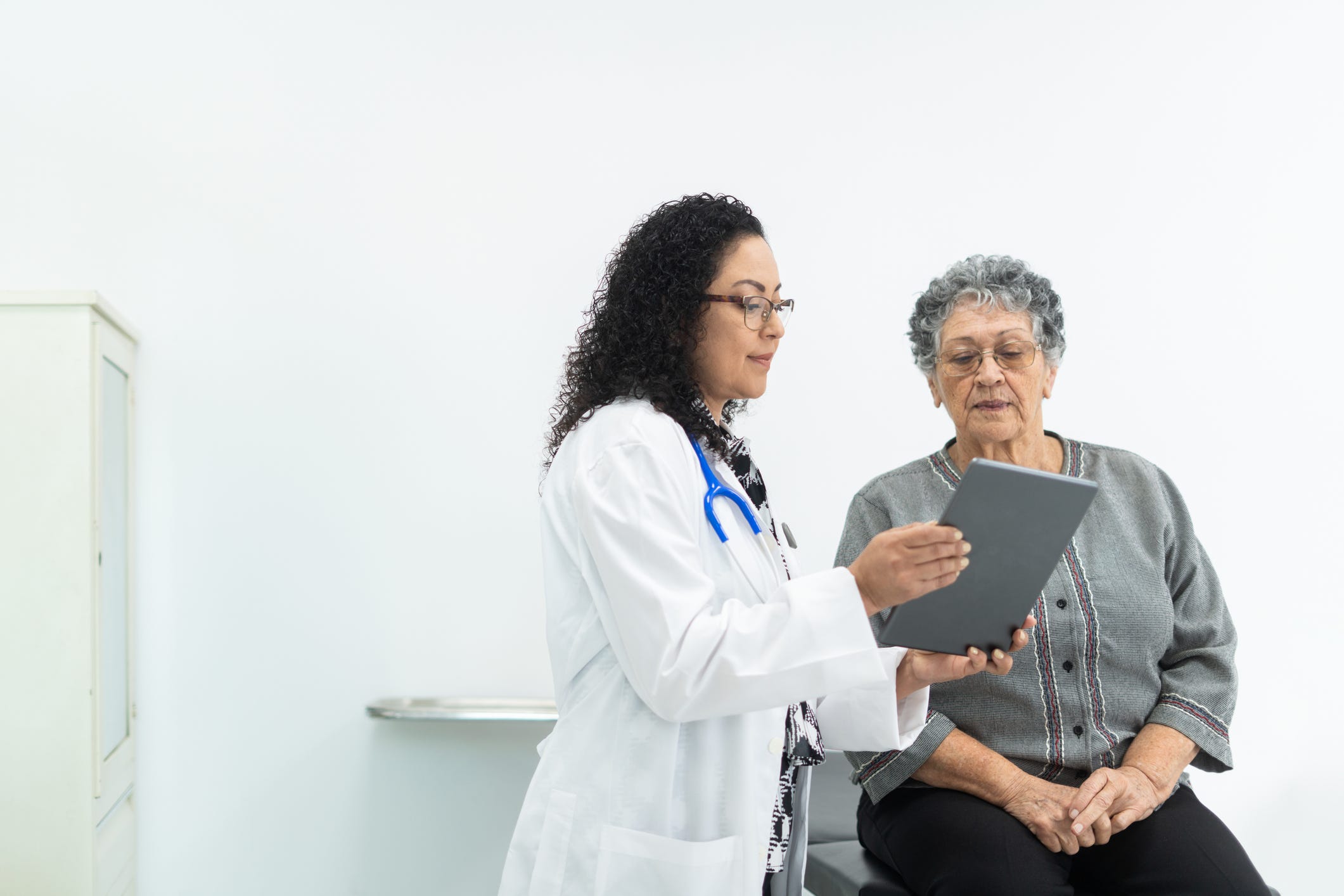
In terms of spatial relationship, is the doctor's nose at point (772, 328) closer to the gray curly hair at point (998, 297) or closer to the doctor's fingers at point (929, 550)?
the doctor's fingers at point (929, 550)

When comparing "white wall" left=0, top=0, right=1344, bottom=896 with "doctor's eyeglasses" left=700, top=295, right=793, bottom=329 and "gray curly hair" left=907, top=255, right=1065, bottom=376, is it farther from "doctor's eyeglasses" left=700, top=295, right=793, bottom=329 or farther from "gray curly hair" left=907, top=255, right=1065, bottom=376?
"doctor's eyeglasses" left=700, top=295, right=793, bottom=329

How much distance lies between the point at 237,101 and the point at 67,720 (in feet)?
4.67

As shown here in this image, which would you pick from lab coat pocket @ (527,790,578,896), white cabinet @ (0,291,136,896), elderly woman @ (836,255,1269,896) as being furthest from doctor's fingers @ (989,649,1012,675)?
white cabinet @ (0,291,136,896)

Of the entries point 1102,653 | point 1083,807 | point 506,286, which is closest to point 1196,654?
point 1102,653

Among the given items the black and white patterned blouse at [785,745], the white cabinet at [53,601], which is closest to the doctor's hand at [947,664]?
the black and white patterned blouse at [785,745]

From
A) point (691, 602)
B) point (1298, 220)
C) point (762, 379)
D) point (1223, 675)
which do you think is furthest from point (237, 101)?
point (1298, 220)

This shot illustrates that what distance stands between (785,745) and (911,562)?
380mm

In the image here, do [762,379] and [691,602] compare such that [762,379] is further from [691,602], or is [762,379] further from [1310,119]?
[1310,119]

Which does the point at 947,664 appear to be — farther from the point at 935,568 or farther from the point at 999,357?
the point at 999,357

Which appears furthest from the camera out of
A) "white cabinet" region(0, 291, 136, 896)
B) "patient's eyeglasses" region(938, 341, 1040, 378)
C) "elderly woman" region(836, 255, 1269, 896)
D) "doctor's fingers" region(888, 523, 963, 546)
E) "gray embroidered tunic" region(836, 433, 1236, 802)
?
"white cabinet" region(0, 291, 136, 896)

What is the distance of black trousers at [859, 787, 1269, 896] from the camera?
57.6 inches

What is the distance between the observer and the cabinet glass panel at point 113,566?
6.83 feet

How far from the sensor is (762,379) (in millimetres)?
1479

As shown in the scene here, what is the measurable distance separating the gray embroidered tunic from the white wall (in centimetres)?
91
